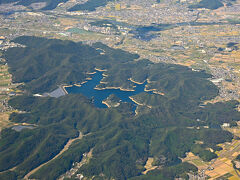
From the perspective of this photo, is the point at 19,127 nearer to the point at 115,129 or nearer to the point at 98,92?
the point at 115,129

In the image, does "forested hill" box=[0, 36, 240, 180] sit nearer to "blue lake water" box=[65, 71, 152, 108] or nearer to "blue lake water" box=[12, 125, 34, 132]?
"blue lake water" box=[12, 125, 34, 132]

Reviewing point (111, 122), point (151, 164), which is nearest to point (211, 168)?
point (151, 164)

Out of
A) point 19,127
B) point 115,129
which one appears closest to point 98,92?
point 115,129

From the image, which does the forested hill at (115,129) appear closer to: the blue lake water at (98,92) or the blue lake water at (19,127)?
the blue lake water at (19,127)

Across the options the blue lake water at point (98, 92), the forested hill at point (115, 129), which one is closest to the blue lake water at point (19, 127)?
the forested hill at point (115, 129)

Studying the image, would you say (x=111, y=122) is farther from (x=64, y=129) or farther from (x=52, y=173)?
(x=52, y=173)

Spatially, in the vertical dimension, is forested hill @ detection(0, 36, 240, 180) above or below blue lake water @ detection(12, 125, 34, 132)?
below

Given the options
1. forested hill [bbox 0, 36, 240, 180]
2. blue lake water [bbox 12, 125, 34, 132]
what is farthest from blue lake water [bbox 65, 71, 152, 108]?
blue lake water [bbox 12, 125, 34, 132]

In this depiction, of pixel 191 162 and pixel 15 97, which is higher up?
pixel 15 97
